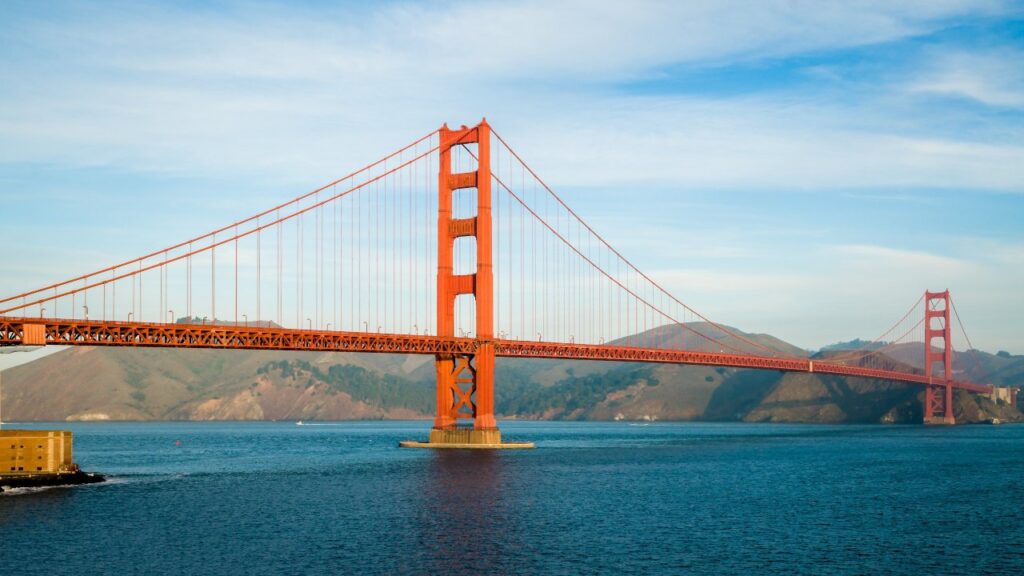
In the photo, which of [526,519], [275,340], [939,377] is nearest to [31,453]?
[275,340]

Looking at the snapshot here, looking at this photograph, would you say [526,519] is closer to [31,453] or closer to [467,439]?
[31,453]

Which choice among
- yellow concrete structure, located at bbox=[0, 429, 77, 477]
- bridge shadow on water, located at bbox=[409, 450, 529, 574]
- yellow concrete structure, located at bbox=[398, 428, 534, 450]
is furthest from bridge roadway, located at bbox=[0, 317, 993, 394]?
bridge shadow on water, located at bbox=[409, 450, 529, 574]

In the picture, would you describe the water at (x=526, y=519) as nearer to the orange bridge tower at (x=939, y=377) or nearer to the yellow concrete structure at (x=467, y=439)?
the yellow concrete structure at (x=467, y=439)

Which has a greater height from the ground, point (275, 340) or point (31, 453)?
point (275, 340)

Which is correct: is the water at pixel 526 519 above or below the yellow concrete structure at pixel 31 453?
below

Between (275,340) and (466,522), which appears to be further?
(275,340)

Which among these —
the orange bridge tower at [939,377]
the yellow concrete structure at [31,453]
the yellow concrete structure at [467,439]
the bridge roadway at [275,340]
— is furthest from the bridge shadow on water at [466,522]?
the orange bridge tower at [939,377]

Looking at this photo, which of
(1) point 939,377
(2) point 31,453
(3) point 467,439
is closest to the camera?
(2) point 31,453

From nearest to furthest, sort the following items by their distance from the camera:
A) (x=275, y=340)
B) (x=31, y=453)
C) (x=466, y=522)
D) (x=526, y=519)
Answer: (x=466, y=522) < (x=526, y=519) < (x=31, y=453) < (x=275, y=340)
